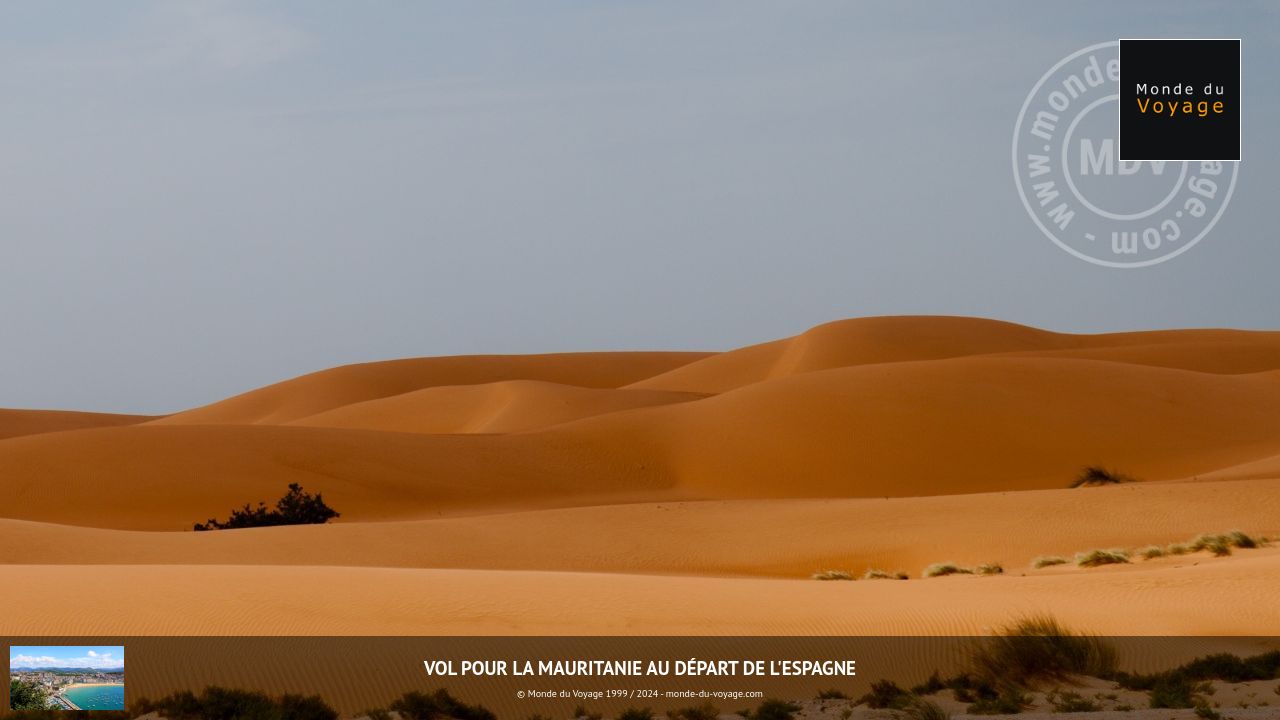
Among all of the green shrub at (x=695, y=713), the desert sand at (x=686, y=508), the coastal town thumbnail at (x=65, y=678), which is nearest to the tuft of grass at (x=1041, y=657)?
the desert sand at (x=686, y=508)

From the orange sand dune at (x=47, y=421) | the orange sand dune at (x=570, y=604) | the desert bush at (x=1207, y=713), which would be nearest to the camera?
the desert bush at (x=1207, y=713)

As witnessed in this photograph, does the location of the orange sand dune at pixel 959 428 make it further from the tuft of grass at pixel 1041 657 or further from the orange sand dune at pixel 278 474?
the tuft of grass at pixel 1041 657

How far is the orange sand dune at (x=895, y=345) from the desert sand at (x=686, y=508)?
44.7 feet

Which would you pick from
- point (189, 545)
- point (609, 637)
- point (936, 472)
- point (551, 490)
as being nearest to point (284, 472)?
point (551, 490)

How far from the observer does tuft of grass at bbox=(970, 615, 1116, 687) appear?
10102 mm

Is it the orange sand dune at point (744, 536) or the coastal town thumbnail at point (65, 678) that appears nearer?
the coastal town thumbnail at point (65, 678)

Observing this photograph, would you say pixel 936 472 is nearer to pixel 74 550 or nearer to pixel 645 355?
pixel 74 550

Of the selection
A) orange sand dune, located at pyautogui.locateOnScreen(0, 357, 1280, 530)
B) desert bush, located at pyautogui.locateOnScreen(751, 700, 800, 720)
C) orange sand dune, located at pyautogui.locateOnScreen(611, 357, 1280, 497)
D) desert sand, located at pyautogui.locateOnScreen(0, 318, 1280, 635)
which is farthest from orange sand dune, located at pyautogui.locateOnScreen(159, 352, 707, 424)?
desert bush, located at pyautogui.locateOnScreen(751, 700, 800, 720)

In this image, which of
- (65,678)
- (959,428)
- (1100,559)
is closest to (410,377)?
(959,428)

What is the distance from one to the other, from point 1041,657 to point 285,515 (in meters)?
25.2

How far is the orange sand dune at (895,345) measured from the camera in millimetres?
82250

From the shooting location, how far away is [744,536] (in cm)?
2633

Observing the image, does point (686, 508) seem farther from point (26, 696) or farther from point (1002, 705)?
point (26, 696)

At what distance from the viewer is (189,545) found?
77.9ft
